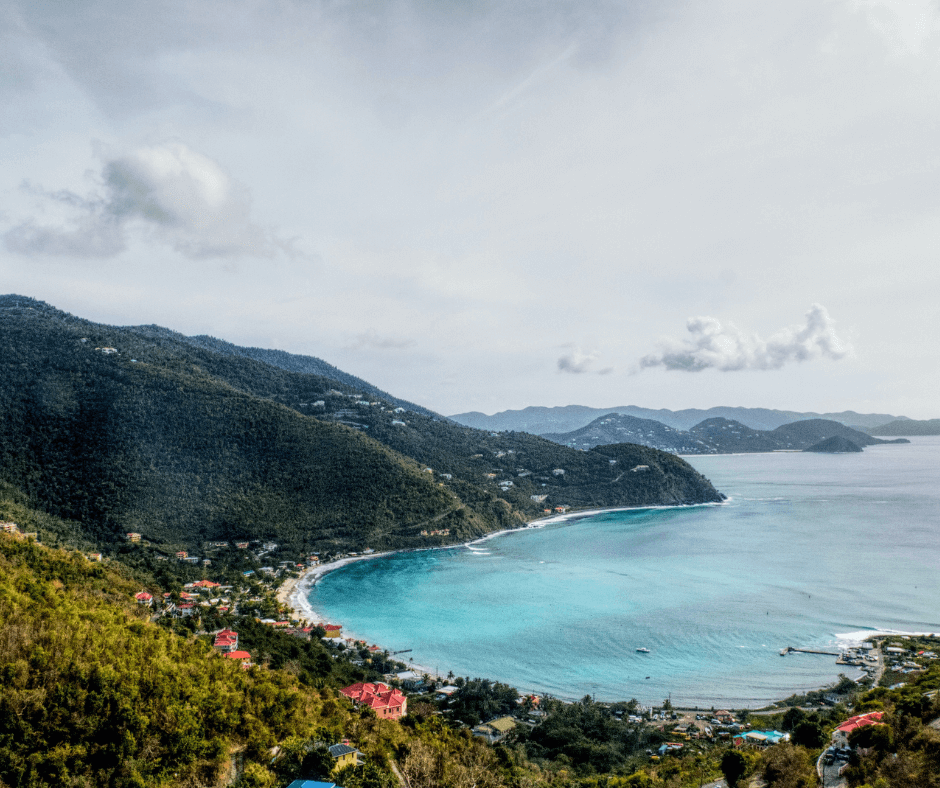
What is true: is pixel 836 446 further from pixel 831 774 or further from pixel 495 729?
pixel 831 774

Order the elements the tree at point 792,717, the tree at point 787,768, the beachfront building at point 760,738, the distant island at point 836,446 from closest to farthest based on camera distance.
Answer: the tree at point 787,768 → the beachfront building at point 760,738 → the tree at point 792,717 → the distant island at point 836,446

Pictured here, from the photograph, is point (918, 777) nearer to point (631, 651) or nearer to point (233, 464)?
point (631, 651)

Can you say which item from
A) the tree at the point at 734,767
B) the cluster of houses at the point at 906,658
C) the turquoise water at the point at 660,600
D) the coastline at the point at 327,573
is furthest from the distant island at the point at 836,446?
the tree at the point at 734,767

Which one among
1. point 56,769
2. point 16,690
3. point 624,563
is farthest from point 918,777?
point 624,563

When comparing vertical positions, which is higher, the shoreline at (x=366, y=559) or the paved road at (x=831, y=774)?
the paved road at (x=831, y=774)

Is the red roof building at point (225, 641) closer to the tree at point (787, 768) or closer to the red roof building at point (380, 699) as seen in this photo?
the red roof building at point (380, 699)

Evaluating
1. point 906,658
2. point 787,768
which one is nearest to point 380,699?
point 787,768
